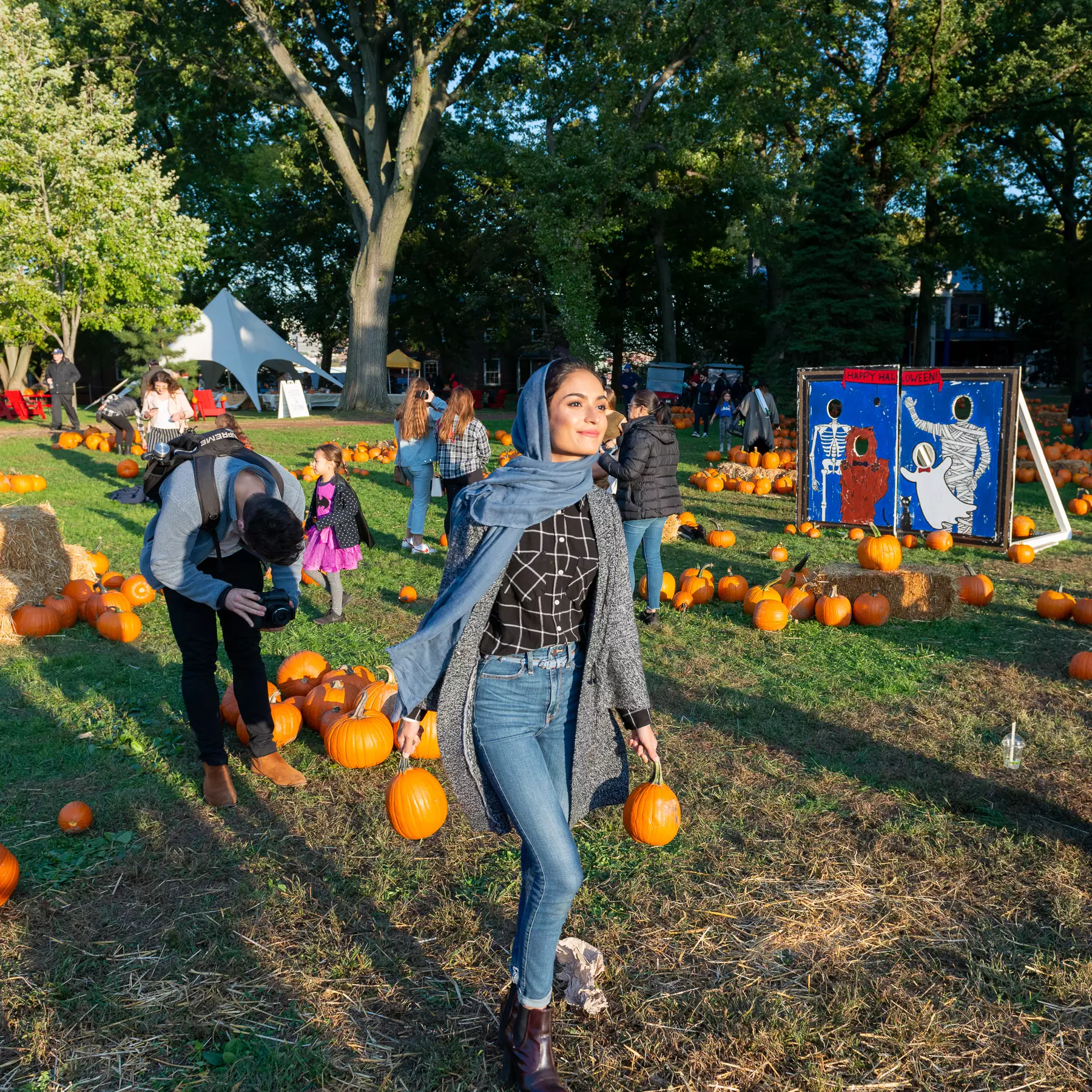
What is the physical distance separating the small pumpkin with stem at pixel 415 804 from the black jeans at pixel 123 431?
16.5 m

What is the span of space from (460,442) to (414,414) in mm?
1090

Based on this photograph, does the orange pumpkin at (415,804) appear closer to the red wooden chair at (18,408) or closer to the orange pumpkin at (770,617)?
the orange pumpkin at (770,617)

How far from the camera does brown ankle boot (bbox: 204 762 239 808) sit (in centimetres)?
484

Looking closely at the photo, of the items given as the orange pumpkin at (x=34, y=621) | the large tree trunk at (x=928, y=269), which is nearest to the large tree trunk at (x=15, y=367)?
the orange pumpkin at (x=34, y=621)

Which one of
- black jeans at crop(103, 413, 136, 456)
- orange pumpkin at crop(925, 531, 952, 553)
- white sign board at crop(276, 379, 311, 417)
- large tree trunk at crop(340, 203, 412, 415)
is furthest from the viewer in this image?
white sign board at crop(276, 379, 311, 417)

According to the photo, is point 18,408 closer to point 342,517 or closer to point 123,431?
point 123,431

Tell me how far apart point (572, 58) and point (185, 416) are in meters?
21.4

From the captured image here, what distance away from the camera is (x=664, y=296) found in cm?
3838

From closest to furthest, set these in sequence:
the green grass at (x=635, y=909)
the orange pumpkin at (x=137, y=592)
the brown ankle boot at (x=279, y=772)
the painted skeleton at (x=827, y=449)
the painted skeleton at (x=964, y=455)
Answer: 1. the green grass at (x=635, y=909)
2. the brown ankle boot at (x=279, y=772)
3. the orange pumpkin at (x=137, y=592)
4. the painted skeleton at (x=964, y=455)
5. the painted skeleton at (x=827, y=449)

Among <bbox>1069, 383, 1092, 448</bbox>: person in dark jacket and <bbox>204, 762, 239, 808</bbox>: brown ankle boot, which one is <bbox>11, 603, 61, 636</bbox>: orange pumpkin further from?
<bbox>1069, 383, 1092, 448</bbox>: person in dark jacket

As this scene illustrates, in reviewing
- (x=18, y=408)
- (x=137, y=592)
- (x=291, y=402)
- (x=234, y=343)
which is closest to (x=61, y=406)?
(x=18, y=408)

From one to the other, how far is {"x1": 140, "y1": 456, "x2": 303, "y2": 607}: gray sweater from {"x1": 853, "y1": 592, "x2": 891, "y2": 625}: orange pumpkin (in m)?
5.49

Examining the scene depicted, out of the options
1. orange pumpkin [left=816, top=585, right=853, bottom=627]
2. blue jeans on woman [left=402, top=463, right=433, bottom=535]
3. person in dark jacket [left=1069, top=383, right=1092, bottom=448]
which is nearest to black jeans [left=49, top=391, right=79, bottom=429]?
blue jeans on woman [left=402, top=463, right=433, bottom=535]

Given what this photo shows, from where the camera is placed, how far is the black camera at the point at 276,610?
421 centimetres
